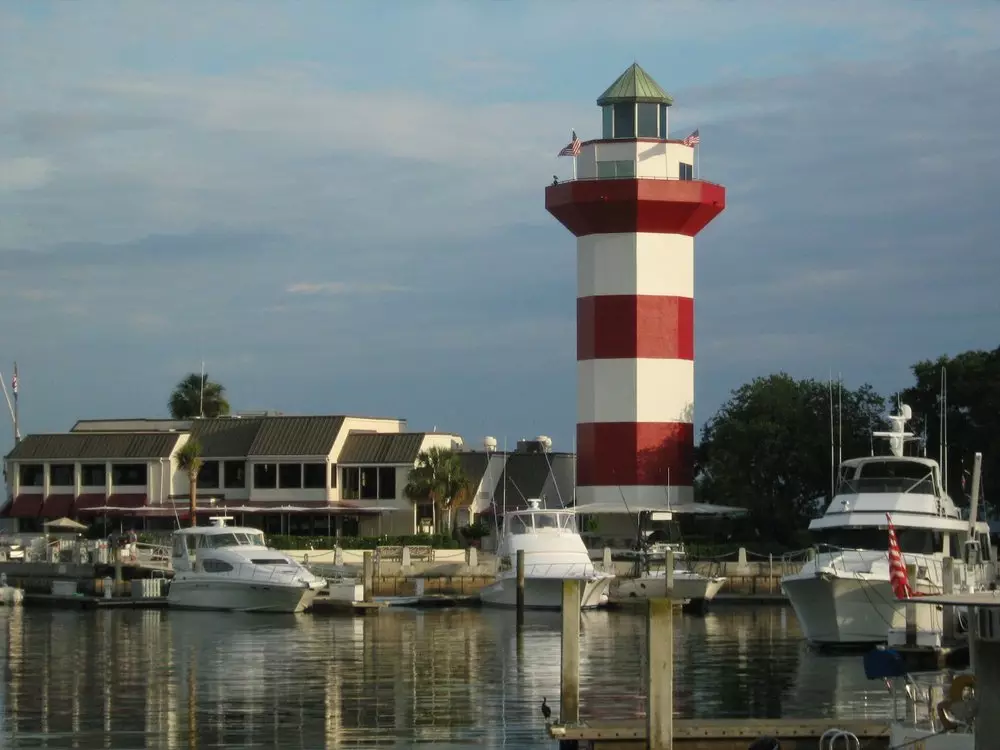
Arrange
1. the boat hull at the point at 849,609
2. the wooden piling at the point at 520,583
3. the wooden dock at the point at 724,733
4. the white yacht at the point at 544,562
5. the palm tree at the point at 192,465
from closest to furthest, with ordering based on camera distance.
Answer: the wooden dock at the point at 724,733
the boat hull at the point at 849,609
the wooden piling at the point at 520,583
the white yacht at the point at 544,562
the palm tree at the point at 192,465

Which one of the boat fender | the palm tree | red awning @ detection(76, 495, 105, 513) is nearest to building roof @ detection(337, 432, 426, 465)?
the palm tree

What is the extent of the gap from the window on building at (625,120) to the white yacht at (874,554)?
876 inches

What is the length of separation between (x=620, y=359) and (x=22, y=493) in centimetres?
2990

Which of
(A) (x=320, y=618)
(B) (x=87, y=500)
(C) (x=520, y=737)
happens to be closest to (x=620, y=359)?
(A) (x=320, y=618)

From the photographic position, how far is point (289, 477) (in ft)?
249

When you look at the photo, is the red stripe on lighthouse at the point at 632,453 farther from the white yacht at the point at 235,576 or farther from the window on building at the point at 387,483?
the white yacht at the point at 235,576

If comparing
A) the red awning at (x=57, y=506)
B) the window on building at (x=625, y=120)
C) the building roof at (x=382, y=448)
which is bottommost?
the red awning at (x=57, y=506)

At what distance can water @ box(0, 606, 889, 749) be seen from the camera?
2878cm

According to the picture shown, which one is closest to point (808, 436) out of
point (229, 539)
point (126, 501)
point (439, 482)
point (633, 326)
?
point (633, 326)

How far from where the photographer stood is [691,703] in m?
31.9

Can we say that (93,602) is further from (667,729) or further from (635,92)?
(667,729)

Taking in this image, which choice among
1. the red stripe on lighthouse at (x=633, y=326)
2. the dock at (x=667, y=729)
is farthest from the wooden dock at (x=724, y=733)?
the red stripe on lighthouse at (x=633, y=326)

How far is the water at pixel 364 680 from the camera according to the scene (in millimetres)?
28781

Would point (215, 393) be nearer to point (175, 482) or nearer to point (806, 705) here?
point (175, 482)
